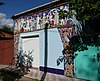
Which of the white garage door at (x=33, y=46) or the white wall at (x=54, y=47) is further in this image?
the white garage door at (x=33, y=46)

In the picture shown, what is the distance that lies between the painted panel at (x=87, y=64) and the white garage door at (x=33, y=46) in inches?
146

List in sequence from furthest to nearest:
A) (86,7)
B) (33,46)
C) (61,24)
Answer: (33,46), (61,24), (86,7)

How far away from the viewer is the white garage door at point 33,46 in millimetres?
14096

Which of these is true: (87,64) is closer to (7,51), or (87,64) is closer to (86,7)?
(86,7)

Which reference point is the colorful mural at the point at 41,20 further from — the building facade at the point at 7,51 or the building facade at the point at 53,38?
the building facade at the point at 7,51

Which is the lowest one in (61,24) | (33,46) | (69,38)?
(33,46)

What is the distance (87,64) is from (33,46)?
507 cm

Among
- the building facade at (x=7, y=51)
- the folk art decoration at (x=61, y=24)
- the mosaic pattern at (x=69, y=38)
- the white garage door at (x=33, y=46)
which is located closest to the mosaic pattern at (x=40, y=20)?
the folk art decoration at (x=61, y=24)

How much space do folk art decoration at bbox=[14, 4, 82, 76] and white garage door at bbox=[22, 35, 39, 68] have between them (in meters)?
0.58

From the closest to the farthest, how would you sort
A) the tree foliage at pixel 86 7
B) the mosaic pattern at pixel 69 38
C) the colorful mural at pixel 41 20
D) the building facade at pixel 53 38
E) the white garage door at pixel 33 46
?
the tree foliage at pixel 86 7 → the building facade at pixel 53 38 → the mosaic pattern at pixel 69 38 → the colorful mural at pixel 41 20 → the white garage door at pixel 33 46

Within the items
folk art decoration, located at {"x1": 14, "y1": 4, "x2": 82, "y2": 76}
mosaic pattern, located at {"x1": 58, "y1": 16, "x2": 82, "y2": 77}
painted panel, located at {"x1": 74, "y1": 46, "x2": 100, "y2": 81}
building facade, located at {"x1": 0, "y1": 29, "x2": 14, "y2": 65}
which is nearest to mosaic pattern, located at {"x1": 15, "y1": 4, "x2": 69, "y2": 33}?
folk art decoration, located at {"x1": 14, "y1": 4, "x2": 82, "y2": 76}

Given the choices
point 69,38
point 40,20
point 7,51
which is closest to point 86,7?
point 69,38

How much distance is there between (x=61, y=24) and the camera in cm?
1189

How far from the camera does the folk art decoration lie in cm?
1102
